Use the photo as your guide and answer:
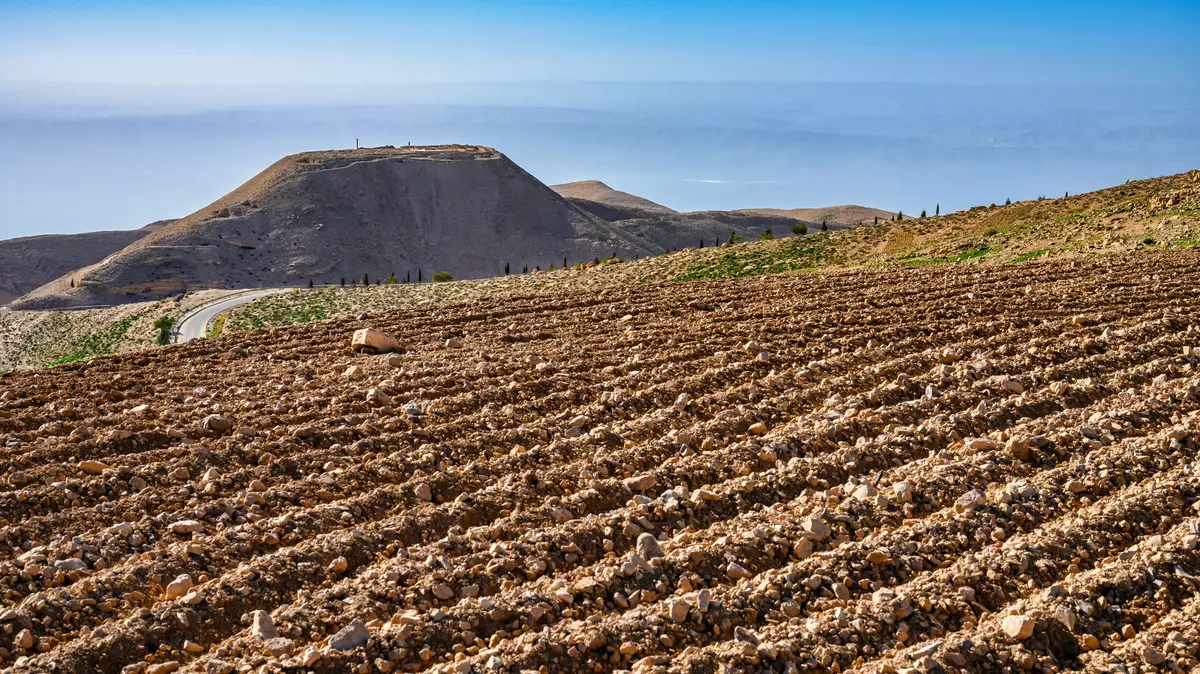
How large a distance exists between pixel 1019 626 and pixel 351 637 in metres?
4.47

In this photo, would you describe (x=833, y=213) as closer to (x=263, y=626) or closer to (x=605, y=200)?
(x=605, y=200)

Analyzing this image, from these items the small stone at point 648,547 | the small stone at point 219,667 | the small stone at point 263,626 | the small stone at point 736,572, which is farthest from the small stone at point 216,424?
the small stone at point 736,572

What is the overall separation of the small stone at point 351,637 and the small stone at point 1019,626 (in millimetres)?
4306

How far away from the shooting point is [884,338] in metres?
15.1

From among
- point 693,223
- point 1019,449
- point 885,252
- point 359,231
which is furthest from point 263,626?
point 693,223

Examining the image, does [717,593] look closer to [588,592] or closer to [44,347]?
[588,592]

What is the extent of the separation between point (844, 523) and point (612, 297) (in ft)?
45.5

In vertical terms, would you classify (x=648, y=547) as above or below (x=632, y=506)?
below

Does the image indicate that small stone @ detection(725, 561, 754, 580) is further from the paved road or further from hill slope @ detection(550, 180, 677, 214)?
hill slope @ detection(550, 180, 677, 214)

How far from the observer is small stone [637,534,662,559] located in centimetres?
827

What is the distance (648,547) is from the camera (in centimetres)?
833

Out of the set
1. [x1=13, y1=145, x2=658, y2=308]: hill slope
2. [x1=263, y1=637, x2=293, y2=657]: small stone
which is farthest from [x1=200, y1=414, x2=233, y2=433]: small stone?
[x1=13, y1=145, x2=658, y2=308]: hill slope

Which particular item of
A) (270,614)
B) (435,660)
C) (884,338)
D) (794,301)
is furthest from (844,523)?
(794,301)

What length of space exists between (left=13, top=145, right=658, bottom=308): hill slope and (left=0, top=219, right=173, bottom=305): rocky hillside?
13814 millimetres
